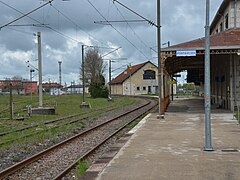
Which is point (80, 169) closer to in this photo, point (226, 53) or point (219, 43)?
point (226, 53)

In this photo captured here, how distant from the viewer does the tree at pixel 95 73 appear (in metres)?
71.3

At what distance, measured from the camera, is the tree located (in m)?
71.3

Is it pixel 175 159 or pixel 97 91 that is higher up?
pixel 97 91

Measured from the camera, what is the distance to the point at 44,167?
11.2 m

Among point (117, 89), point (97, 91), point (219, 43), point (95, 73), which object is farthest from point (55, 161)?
point (117, 89)

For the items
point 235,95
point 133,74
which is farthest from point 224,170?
point 133,74

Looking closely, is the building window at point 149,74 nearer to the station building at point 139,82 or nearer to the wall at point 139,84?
the station building at point 139,82

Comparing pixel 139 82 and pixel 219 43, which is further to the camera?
pixel 139 82

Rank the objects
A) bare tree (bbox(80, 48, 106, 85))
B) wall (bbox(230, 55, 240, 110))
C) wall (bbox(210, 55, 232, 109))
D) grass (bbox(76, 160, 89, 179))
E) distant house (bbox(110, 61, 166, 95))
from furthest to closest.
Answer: distant house (bbox(110, 61, 166, 95)) < bare tree (bbox(80, 48, 106, 85)) < wall (bbox(210, 55, 232, 109)) < wall (bbox(230, 55, 240, 110)) < grass (bbox(76, 160, 89, 179))

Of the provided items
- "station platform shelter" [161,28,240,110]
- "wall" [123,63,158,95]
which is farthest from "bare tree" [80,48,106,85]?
"station platform shelter" [161,28,240,110]

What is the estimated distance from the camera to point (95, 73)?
7950cm

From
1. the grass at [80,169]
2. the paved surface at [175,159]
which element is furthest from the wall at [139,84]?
the grass at [80,169]

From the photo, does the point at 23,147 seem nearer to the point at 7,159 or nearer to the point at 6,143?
the point at 6,143

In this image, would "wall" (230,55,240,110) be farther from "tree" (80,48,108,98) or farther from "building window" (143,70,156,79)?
"building window" (143,70,156,79)
